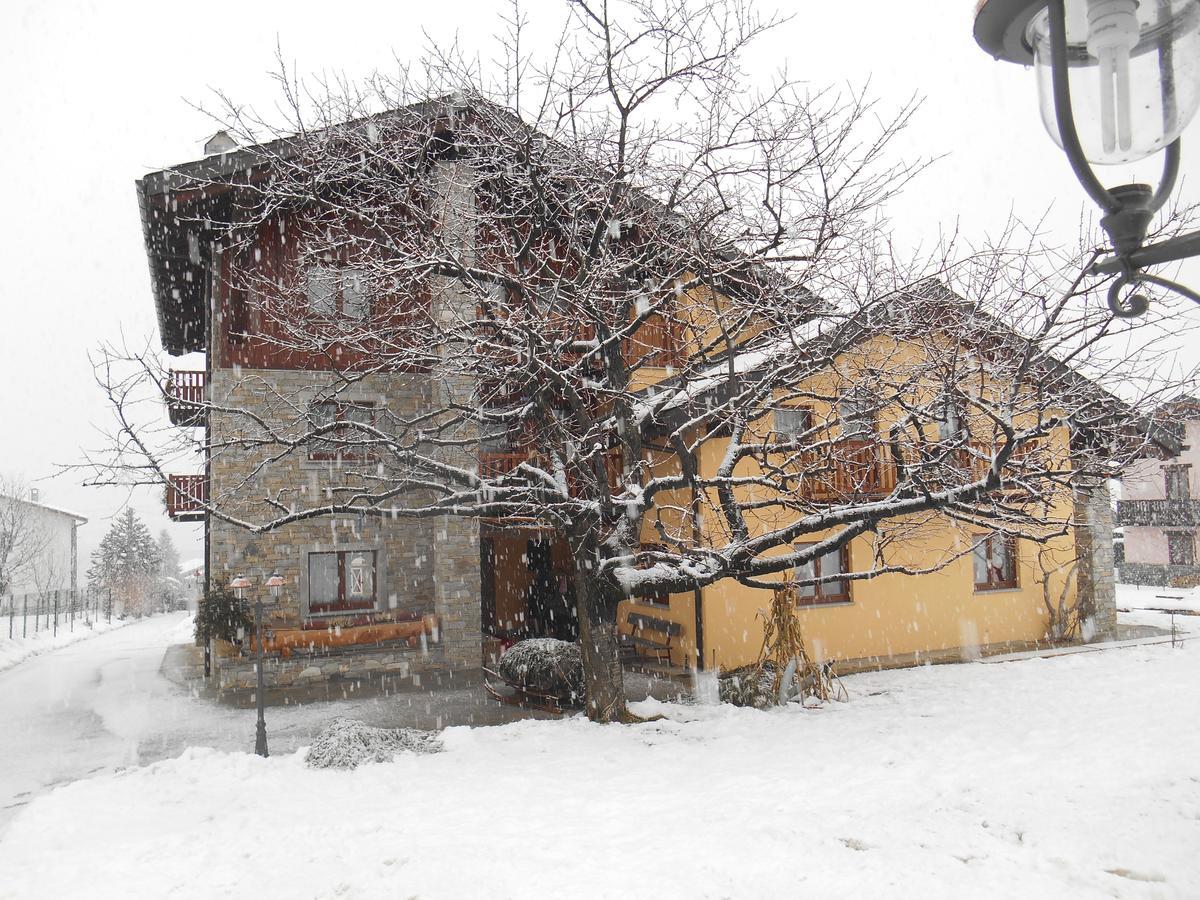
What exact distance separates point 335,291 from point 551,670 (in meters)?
5.80

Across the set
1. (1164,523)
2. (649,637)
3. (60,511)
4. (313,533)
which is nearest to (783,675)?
(649,637)

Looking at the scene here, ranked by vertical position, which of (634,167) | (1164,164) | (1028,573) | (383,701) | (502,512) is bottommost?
(383,701)

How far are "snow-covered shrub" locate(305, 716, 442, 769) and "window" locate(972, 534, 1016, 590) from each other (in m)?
11.5

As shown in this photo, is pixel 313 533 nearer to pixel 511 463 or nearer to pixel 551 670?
pixel 511 463

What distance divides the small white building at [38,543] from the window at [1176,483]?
49283 mm

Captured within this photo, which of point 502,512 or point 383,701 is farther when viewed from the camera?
point 383,701

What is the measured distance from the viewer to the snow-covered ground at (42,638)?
1939 centimetres

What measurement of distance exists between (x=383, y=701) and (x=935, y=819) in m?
8.61

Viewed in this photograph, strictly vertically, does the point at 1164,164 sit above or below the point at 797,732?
above

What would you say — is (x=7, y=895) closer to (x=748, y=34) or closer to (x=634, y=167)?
(x=634, y=167)

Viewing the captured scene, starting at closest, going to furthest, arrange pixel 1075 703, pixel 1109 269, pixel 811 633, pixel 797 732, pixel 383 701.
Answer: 1. pixel 1109 269
2. pixel 797 732
3. pixel 1075 703
4. pixel 383 701
5. pixel 811 633

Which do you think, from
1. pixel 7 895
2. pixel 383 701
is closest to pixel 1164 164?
pixel 7 895

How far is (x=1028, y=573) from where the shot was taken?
1552 centimetres

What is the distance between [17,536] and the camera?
122ft
